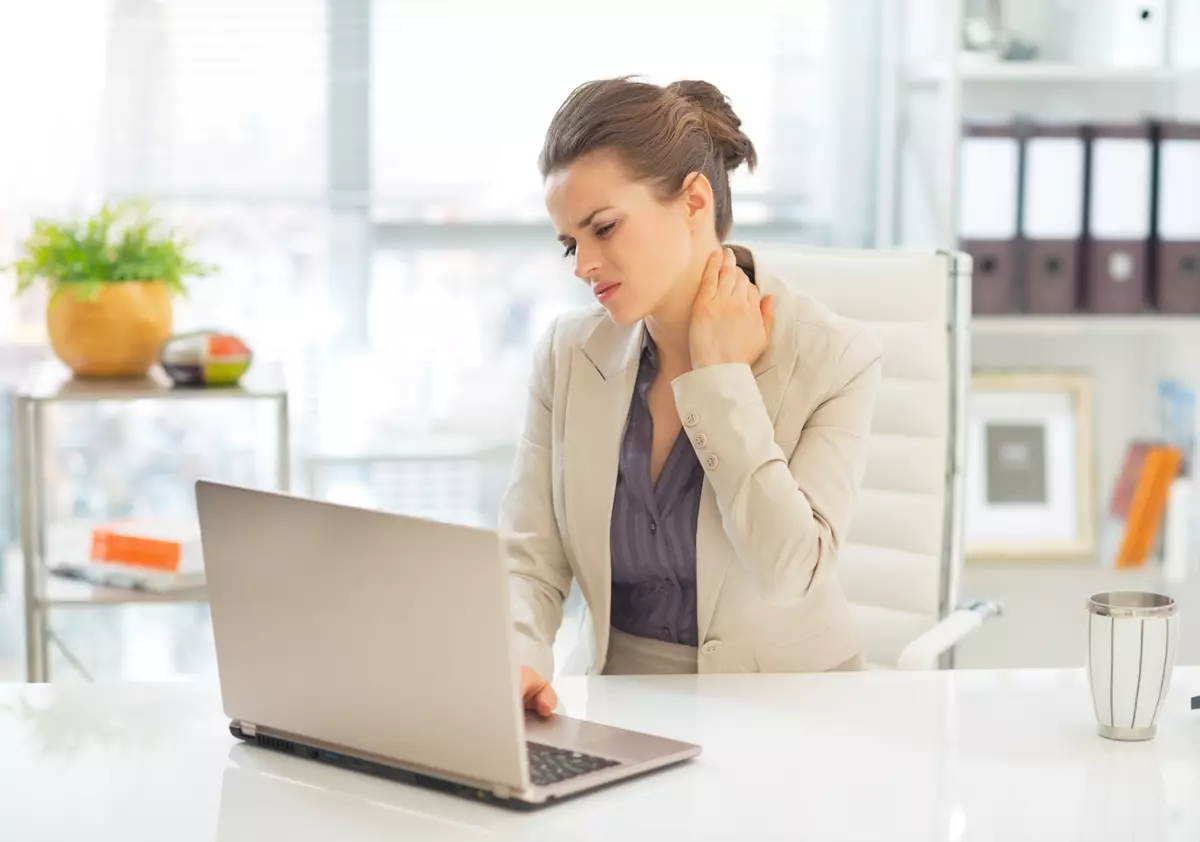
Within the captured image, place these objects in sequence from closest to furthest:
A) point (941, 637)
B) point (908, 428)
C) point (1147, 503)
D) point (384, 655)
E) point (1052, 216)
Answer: point (384, 655)
point (941, 637)
point (908, 428)
point (1052, 216)
point (1147, 503)

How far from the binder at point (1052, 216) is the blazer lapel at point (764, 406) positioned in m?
1.06

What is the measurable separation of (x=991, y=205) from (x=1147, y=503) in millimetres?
657

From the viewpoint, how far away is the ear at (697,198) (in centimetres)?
171

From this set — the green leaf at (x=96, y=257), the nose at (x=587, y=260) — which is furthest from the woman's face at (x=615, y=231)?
the green leaf at (x=96, y=257)

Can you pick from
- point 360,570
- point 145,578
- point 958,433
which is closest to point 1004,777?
point 360,570

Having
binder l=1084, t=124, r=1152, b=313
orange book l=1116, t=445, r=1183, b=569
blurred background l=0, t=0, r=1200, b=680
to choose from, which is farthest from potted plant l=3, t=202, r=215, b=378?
orange book l=1116, t=445, r=1183, b=569

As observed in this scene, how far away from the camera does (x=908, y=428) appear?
2.12 meters

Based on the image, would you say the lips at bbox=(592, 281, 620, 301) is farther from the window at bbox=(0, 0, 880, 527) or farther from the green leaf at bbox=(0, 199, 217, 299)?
the window at bbox=(0, 0, 880, 527)

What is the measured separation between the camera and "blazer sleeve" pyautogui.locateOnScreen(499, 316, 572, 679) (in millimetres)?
1762

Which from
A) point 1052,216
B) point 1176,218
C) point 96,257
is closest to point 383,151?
point 96,257

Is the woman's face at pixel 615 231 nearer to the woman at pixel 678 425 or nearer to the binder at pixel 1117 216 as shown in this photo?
the woman at pixel 678 425

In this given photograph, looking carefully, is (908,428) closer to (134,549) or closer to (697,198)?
(697,198)

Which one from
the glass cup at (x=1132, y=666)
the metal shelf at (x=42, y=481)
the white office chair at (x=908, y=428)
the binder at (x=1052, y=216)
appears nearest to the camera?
the glass cup at (x=1132, y=666)

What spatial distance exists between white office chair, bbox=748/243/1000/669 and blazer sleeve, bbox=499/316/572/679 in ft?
1.48
